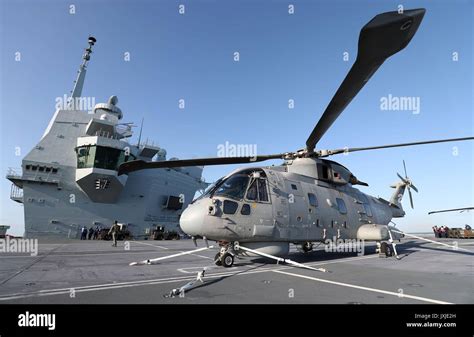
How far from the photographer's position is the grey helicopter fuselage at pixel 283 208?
10.2m

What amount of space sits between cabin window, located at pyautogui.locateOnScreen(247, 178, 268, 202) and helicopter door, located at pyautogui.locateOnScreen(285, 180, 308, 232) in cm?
125

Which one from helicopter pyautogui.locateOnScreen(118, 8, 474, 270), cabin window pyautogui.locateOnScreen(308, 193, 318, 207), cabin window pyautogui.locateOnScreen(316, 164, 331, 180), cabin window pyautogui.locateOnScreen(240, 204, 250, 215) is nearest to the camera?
helicopter pyautogui.locateOnScreen(118, 8, 474, 270)

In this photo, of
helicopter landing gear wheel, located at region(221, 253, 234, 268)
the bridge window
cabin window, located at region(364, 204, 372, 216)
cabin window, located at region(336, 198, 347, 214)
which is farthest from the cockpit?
the bridge window

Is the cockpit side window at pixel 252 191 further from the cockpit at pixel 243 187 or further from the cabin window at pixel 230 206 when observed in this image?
the cabin window at pixel 230 206

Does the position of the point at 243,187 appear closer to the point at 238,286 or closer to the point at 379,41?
the point at 238,286

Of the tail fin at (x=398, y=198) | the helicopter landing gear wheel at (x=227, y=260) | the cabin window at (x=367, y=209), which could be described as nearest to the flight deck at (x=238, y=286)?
the helicopter landing gear wheel at (x=227, y=260)

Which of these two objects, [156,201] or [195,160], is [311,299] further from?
[156,201]

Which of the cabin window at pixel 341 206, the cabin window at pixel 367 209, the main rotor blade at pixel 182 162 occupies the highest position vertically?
the main rotor blade at pixel 182 162

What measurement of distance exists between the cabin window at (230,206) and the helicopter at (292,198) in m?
0.04

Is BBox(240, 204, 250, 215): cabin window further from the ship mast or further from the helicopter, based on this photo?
the ship mast

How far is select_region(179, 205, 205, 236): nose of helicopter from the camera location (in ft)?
32.4

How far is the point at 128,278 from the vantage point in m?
8.30

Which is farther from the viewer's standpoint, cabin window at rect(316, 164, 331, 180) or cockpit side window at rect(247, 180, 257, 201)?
cabin window at rect(316, 164, 331, 180)

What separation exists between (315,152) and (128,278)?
9263 mm
